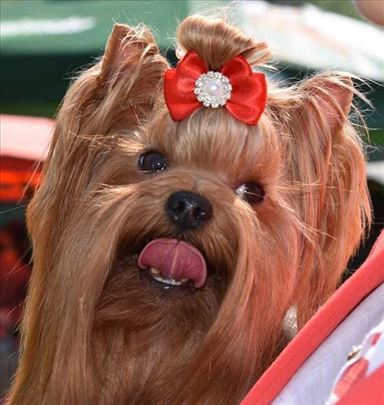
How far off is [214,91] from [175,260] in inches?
13.3

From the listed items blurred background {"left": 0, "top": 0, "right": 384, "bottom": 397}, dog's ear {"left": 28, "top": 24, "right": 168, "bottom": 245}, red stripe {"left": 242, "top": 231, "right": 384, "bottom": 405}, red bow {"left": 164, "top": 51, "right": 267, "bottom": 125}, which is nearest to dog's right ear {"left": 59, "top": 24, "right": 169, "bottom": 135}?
dog's ear {"left": 28, "top": 24, "right": 168, "bottom": 245}

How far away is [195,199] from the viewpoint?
1944 mm

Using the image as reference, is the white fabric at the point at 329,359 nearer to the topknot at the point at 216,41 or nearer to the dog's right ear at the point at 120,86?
the topknot at the point at 216,41

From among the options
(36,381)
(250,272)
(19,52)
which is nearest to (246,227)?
(250,272)

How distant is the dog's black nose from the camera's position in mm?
1938

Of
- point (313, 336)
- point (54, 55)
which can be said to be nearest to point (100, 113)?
point (313, 336)

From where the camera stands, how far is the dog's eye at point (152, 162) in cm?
208

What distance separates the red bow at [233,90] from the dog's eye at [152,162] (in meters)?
0.08

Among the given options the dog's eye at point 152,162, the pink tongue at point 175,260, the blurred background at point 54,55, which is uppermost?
the dog's eye at point 152,162

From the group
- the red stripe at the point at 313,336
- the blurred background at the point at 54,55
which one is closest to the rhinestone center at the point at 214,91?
the red stripe at the point at 313,336

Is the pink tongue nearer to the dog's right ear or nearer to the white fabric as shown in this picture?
the dog's right ear

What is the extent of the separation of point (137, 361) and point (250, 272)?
335 millimetres

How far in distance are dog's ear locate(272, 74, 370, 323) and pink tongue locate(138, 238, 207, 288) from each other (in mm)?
250

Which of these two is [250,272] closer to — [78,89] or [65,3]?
[78,89]
